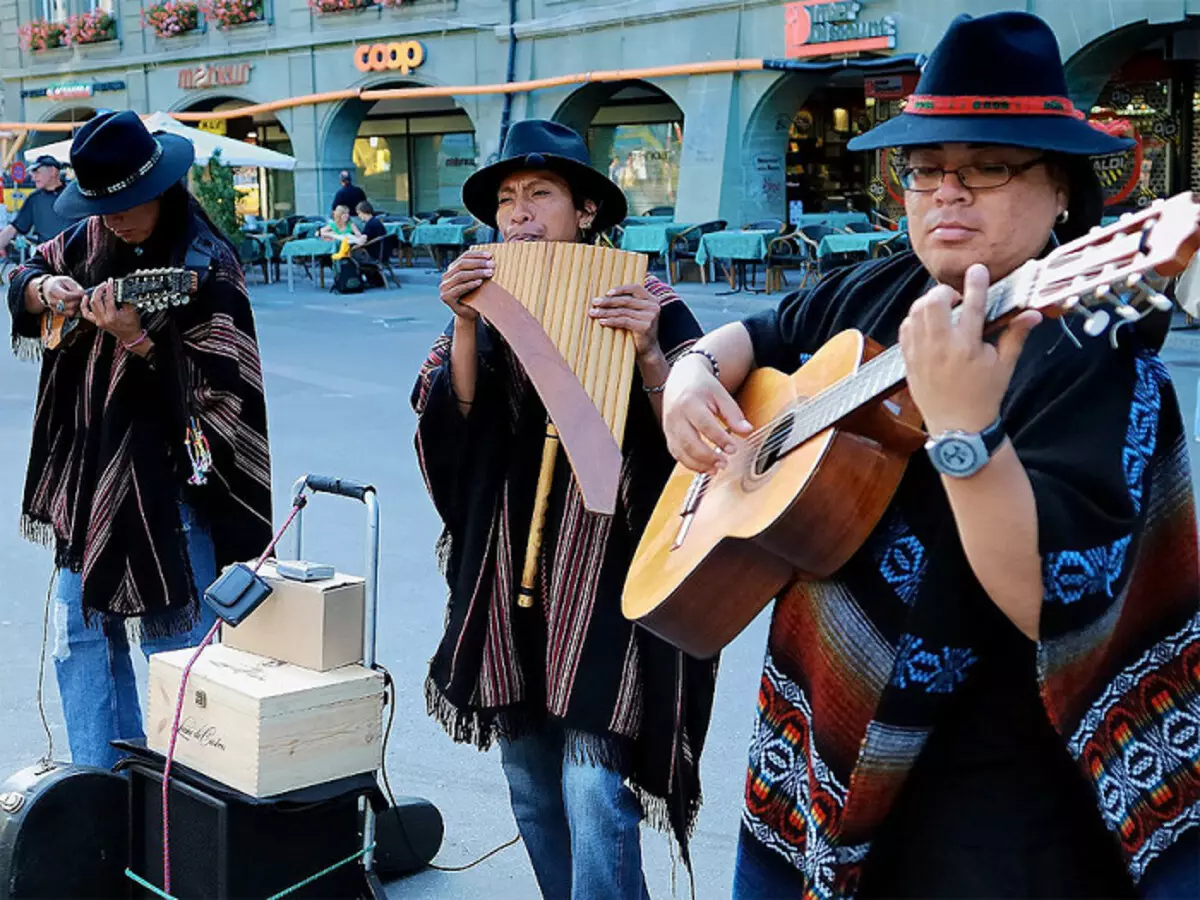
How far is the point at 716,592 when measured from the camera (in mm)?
1968

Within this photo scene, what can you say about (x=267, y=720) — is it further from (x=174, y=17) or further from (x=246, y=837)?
(x=174, y=17)

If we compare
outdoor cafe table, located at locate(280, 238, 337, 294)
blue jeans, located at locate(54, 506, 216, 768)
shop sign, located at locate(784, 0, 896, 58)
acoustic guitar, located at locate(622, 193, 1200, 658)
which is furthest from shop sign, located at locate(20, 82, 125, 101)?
acoustic guitar, located at locate(622, 193, 1200, 658)

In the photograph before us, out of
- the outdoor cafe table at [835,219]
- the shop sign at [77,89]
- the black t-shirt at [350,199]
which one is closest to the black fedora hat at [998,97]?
the outdoor cafe table at [835,219]

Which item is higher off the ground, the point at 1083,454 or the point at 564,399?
the point at 1083,454

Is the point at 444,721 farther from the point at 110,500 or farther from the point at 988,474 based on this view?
the point at 988,474

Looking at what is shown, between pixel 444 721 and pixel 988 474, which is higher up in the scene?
pixel 988 474

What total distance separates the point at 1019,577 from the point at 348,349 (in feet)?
39.8

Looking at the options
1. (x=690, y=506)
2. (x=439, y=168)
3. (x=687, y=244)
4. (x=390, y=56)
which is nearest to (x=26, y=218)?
(x=687, y=244)

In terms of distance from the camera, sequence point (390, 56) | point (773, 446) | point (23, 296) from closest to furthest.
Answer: point (773, 446) < point (23, 296) < point (390, 56)

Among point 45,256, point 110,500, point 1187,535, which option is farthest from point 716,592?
point 45,256

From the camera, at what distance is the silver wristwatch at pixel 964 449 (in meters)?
1.49

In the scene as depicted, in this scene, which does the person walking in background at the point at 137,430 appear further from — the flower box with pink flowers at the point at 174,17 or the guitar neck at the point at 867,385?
the flower box with pink flowers at the point at 174,17

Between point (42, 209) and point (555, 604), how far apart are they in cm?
1455

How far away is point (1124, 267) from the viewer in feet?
4.68
